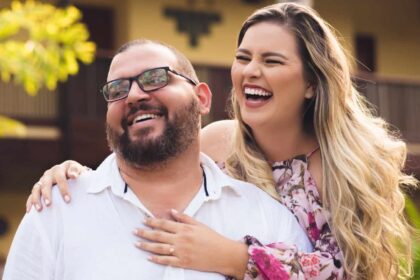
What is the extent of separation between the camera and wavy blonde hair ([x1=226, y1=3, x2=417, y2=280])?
423cm

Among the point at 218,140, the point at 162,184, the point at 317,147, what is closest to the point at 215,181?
the point at 162,184

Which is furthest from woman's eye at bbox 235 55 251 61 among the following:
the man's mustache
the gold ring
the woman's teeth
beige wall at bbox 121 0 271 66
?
beige wall at bbox 121 0 271 66

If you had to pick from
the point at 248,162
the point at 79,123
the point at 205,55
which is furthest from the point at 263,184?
the point at 205,55

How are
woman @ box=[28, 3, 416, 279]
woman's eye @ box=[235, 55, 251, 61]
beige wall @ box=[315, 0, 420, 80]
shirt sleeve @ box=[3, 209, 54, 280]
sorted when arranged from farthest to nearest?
1. beige wall @ box=[315, 0, 420, 80]
2. woman's eye @ box=[235, 55, 251, 61]
3. woman @ box=[28, 3, 416, 279]
4. shirt sleeve @ box=[3, 209, 54, 280]

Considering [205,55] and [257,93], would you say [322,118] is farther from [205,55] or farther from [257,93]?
[205,55]

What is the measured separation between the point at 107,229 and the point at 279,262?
618 mm

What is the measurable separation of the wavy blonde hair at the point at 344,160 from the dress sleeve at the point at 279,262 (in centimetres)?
28

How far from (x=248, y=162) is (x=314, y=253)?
0.65m

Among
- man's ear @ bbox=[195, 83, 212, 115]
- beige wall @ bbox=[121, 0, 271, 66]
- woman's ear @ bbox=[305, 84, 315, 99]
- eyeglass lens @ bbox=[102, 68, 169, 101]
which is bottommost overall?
beige wall @ bbox=[121, 0, 271, 66]

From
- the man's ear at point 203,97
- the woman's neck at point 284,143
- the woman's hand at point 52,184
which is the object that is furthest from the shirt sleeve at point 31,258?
the woman's neck at point 284,143

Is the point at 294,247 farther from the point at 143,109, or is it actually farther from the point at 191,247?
the point at 143,109

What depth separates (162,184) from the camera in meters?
3.75

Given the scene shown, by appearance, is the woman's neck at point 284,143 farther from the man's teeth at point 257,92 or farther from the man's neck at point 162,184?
the man's neck at point 162,184

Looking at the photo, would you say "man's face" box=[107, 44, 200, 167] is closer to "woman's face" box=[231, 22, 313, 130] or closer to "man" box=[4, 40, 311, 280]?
"man" box=[4, 40, 311, 280]
